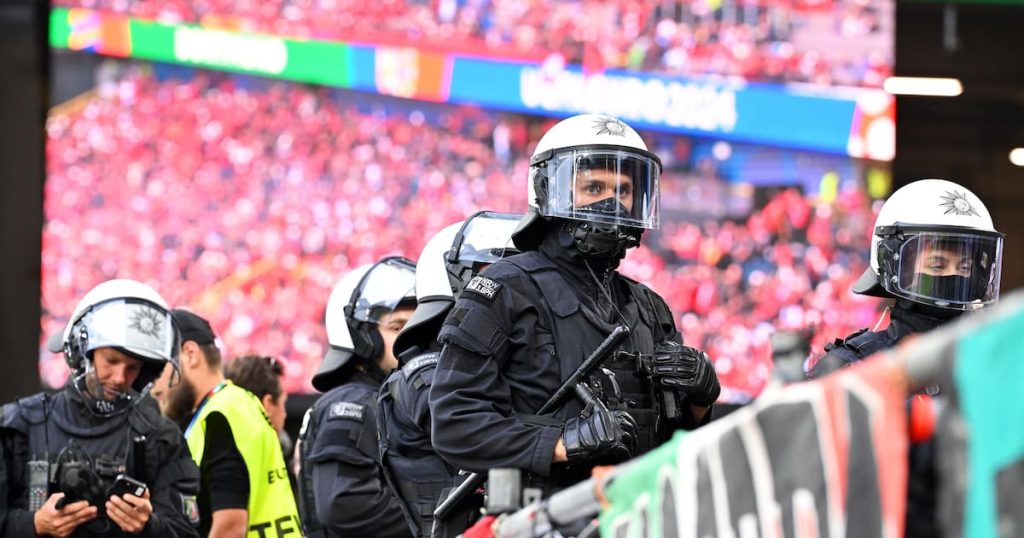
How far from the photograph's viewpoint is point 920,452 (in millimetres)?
2012

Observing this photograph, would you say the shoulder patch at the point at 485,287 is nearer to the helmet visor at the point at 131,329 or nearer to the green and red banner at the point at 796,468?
the green and red banner at the point at 796,468

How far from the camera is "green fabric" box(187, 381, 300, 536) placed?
5.18 m

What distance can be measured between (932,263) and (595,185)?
37.3 inches

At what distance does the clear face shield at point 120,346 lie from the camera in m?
4.50

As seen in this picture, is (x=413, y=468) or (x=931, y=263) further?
(x=413, y=468)

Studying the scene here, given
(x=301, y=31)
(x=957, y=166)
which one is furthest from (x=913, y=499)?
(x=957, y=166)


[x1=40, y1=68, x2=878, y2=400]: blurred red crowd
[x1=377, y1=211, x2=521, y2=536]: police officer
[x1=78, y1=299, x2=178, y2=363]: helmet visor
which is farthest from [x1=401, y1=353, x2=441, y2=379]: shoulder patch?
[x1=40, y1=68, x2=878, y2=400]: blurred red crowd

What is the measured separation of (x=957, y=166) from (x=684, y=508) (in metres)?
8.40

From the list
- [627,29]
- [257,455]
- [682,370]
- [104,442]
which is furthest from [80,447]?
[627,29]

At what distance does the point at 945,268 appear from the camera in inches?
155

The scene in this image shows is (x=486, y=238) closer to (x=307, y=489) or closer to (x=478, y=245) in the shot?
(x=478, y=245)

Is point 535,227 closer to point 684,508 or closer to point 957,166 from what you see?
point 684,508

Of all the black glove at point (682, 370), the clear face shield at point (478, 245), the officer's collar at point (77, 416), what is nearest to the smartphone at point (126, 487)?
the officer's collar at point (77, 416)

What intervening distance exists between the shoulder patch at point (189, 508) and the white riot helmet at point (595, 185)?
4.77 ft
